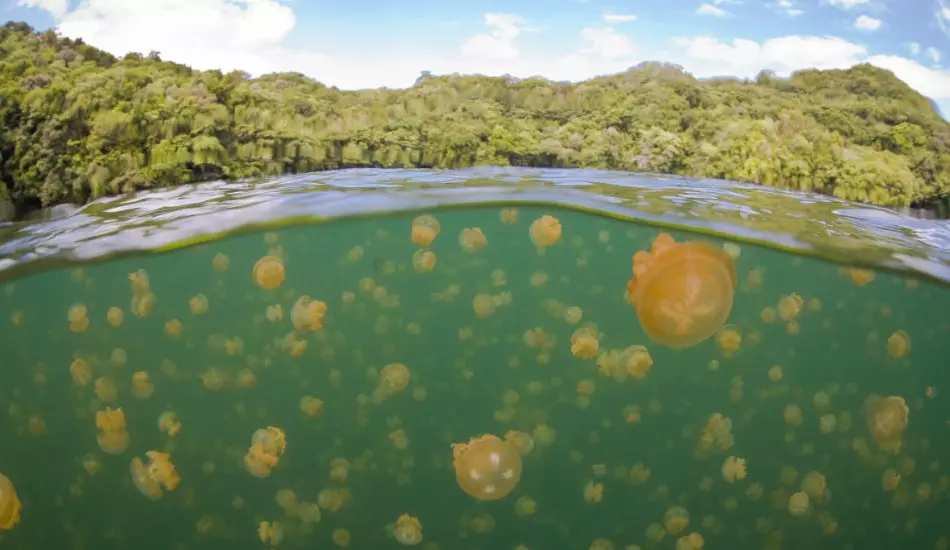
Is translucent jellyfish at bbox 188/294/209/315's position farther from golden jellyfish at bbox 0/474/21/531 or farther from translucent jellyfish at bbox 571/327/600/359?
translucent jellyfish at bbox 571/327/600/359

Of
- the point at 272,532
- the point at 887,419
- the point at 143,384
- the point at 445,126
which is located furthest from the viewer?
the point at 445,126

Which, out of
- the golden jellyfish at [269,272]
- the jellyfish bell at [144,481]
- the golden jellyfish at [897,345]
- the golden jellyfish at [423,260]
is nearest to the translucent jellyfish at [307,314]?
the golden jellyfish at [269,272]

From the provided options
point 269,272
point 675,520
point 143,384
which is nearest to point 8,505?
point 143,384

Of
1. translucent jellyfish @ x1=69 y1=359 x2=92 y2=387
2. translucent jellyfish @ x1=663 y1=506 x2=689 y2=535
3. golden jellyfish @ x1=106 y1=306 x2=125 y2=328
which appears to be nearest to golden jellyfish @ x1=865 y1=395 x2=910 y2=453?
translucent jellyfish @ x1=663 y1=506 x2=689 y2=535

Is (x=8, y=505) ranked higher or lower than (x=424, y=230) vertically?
lower

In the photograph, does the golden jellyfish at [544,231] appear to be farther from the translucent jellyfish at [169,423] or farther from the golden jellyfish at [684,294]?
the translucent jellyfish at [169,423]

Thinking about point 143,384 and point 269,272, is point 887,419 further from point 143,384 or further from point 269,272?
point 143,384
